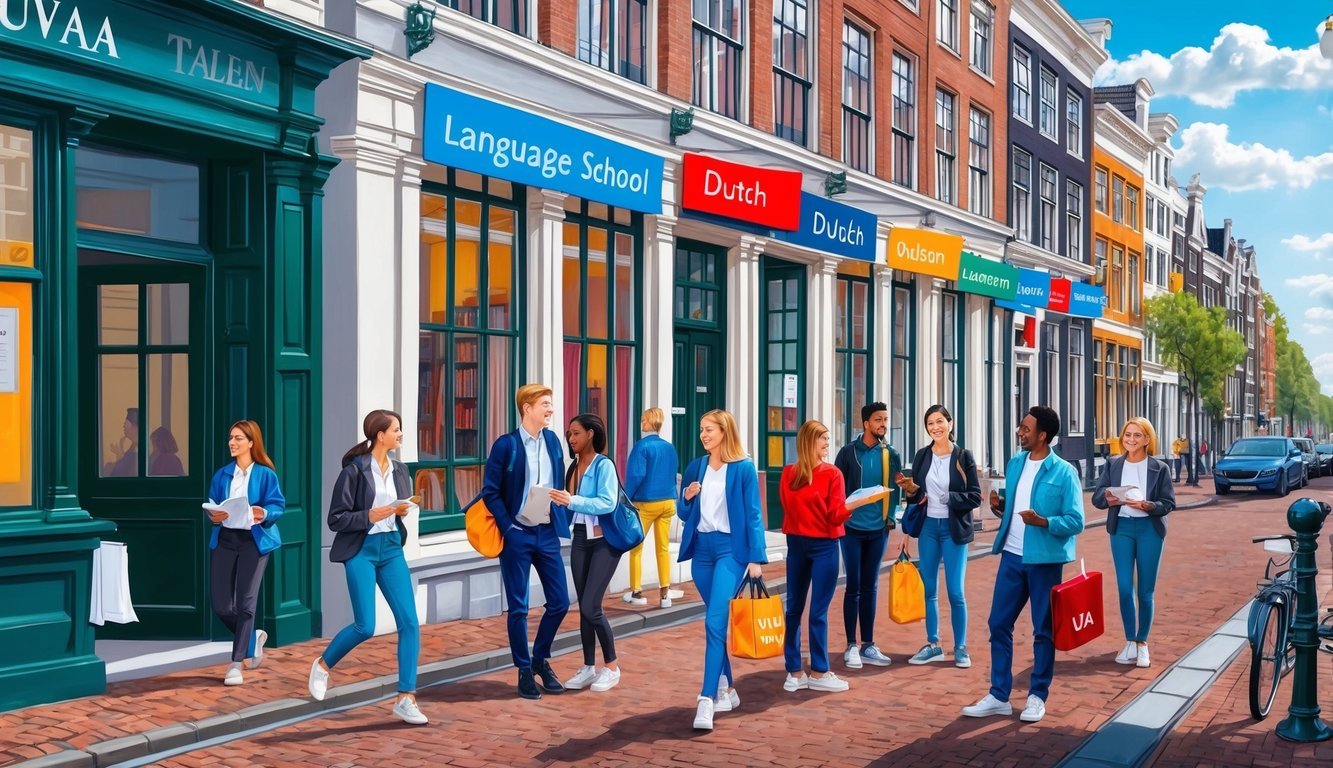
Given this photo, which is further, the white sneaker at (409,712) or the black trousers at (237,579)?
the black trousers at (237,579)

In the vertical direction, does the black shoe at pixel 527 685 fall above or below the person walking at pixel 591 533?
below

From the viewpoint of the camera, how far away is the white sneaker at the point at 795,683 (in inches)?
318

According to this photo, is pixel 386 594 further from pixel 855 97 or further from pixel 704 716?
pixel 855 97

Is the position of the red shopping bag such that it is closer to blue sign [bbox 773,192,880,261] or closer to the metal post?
the metal post

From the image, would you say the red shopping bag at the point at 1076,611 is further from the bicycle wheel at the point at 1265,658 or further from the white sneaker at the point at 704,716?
the white sneaker at the point at 704,716

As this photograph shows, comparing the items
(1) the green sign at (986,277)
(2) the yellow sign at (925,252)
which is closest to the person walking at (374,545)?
(2) the yellow sign at (925,252)

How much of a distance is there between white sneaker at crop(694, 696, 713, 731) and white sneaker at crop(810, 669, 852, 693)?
Result: 128 centimetres

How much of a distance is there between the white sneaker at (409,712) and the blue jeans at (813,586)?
7.12ft

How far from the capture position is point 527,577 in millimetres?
7789

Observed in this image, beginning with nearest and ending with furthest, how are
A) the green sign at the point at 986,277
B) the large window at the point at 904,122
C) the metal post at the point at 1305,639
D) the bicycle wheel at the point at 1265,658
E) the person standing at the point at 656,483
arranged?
the metal post at the point at 1305,639
the bicycle wheel at the point at 1265,658
the person standing at the point at 656,483
the large window at the point at 904,122
the green sign at the point at 986,277

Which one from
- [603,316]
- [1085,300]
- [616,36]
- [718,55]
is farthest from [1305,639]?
[1085,300]

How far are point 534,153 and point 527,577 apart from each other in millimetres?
5475

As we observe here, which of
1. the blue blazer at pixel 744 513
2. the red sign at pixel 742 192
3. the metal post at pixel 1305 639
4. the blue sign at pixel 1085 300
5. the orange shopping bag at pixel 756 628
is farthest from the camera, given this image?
the blue sign at pixel 1085 300

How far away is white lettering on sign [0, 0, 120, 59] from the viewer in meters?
7.50
